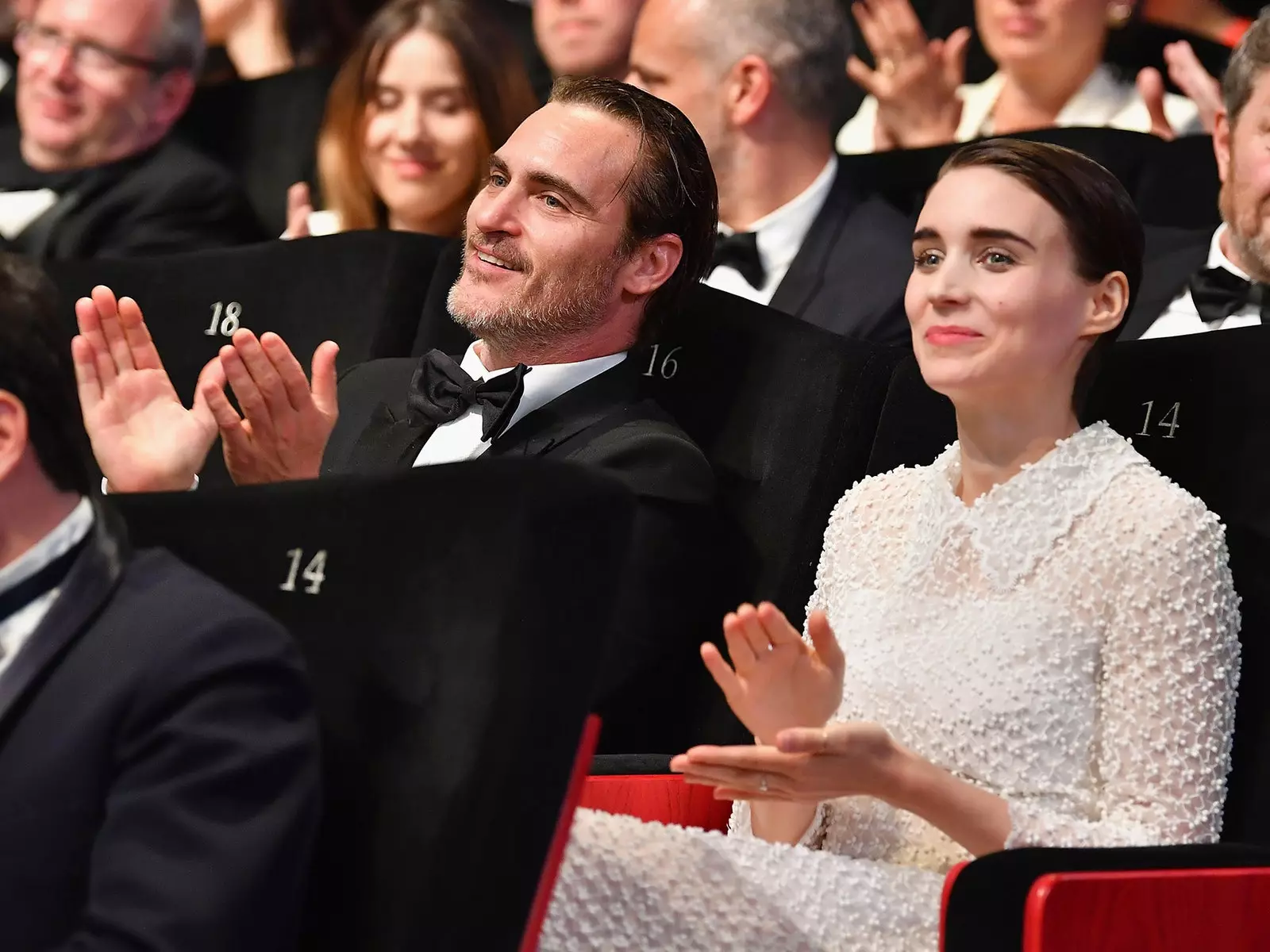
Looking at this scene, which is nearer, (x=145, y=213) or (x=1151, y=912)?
(x=1151, y=912)

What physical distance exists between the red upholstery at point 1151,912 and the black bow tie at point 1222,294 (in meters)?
1.03

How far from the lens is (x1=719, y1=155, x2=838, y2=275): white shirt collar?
2.82 meters

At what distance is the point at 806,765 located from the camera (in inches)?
53.6

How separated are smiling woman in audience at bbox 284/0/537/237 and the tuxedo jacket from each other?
112 centimetres

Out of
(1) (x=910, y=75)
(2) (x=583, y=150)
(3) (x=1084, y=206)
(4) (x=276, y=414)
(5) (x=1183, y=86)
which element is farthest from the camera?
(1) (x=910, y=75)

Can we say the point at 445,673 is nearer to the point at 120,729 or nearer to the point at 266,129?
the point at 120,729

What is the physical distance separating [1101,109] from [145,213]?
64.0 inches

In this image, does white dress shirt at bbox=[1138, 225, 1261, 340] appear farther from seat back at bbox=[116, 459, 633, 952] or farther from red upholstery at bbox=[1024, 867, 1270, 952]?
seat back at bbox=[116, 459, 633, 952]

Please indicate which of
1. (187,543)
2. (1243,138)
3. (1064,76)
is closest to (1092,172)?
(1243,138)

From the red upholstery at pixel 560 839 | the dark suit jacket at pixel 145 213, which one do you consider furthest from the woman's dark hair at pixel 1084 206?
the dark suit jacket at pixel 145 213

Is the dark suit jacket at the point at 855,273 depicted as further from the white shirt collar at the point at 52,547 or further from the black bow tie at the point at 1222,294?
the white shirt collar at the point at 52,547

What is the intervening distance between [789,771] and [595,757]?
1.37 ft

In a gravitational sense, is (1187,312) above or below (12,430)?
above

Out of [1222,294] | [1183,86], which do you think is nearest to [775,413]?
[1222,294]
